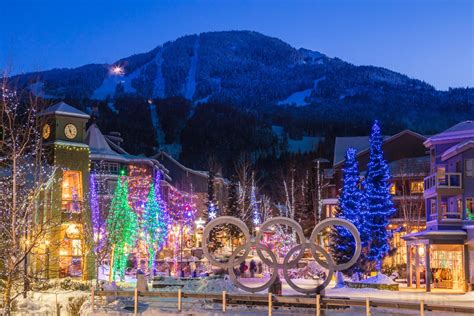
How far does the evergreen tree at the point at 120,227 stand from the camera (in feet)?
149

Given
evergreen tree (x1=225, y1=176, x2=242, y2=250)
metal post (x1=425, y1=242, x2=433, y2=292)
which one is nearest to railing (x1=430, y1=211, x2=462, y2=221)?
metal post (x1=425, y1=242, x2=433, y2=292)

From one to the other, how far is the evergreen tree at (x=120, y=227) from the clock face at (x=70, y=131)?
528 centimetres

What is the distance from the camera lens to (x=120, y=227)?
45.5 metres

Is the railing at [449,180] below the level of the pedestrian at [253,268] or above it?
above

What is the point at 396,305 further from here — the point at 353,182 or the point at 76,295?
the point at 353,182

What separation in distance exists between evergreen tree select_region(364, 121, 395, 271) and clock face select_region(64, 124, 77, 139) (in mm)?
20930

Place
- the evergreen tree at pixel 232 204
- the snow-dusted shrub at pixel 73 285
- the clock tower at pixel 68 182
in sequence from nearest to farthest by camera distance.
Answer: the snow-dusted shrub at pixel 73 285, the clock tower at pixel 68 182, the evergreen tree at pixel 232 204

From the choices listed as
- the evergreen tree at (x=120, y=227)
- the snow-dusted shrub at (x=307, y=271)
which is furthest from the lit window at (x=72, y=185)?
the snow-dusted shrub at (x=307, y=271)

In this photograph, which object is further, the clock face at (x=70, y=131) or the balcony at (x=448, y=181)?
the balcony at (x=448, y=181)

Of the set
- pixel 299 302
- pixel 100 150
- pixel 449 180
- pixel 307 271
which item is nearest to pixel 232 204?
pixel 100 150

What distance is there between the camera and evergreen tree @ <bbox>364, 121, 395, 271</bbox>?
52.1 metres

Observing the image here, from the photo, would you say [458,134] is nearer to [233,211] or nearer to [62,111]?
[62,111]

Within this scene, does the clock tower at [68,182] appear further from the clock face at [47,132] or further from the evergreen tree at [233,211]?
the evergreen tree at [233,211]

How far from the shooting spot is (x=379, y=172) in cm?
5241
